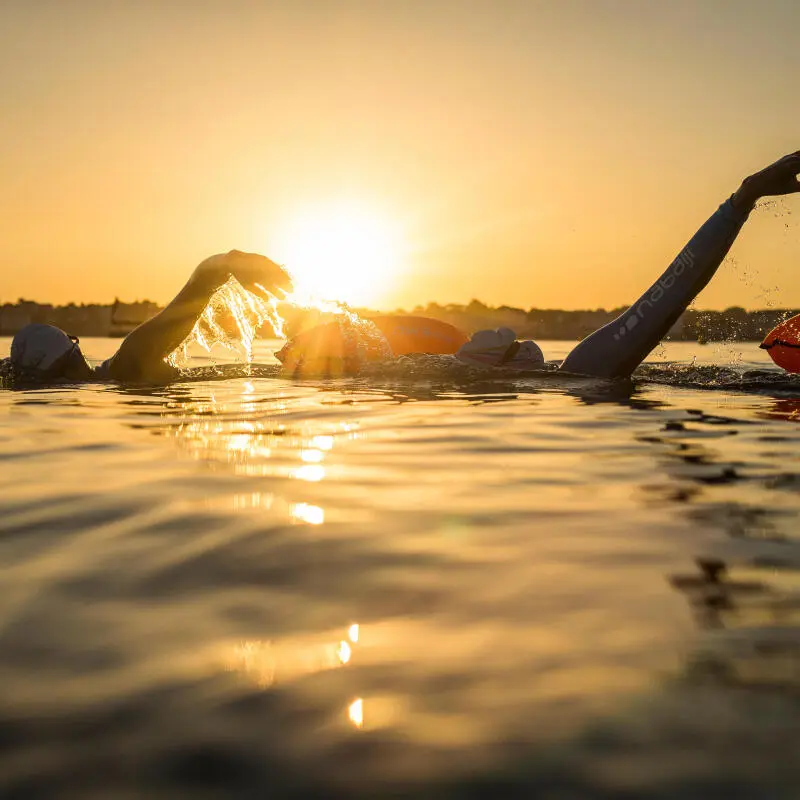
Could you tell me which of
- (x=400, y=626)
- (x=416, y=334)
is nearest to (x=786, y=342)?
(x=416, y=334)

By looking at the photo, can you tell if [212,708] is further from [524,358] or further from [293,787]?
[524,358]

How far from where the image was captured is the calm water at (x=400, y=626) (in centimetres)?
156

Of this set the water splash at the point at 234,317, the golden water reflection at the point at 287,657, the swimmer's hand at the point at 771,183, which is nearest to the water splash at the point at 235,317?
the water splash at the point at 234,317

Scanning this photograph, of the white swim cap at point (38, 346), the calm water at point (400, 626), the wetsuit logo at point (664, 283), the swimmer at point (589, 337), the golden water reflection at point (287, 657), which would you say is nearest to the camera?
the calm water at point (400, 626)

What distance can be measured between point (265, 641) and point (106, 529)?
5.05 ft

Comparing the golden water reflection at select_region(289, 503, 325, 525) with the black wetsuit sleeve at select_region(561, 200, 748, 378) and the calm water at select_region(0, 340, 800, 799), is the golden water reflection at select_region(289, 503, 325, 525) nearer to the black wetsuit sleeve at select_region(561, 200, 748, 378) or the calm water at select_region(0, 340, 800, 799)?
the calm water at select_region(0, 340, 800, 799)

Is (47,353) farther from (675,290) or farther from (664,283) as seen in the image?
(675,290)

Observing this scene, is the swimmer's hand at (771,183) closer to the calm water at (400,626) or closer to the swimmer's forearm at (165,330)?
the calm water at (400,626)

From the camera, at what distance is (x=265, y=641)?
2162mm

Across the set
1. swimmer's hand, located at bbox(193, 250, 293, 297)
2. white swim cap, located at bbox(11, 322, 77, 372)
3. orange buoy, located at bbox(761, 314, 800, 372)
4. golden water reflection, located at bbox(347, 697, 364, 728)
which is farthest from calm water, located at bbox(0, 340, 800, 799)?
white swim cap, located at bbox(11, 322, 77, 372)

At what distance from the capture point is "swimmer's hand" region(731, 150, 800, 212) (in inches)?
351

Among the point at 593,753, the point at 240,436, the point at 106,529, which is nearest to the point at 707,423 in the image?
the point at 240,436

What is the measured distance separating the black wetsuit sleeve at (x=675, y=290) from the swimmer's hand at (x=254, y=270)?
4386 millimetres

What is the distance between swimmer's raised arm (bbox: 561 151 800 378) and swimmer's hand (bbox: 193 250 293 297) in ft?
14.4
